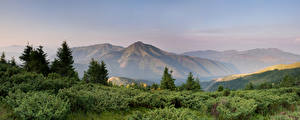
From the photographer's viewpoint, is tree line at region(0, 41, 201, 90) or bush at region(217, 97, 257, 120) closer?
bush at region(217, 97, 257, 120)

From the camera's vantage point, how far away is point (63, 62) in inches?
1401

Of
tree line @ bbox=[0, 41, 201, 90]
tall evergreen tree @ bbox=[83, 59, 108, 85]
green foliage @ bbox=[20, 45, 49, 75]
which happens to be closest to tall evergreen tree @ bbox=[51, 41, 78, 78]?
tree line @ bbox=[0, 41, 201, 90]

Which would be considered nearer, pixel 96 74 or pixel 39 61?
pixel 39 61

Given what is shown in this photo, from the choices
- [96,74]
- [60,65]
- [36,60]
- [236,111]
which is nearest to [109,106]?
[236,111]

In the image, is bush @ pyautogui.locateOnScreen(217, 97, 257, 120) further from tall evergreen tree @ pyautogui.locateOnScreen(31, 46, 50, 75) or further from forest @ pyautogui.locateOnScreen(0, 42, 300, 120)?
tall evergreen tree @ pyautogui.locateOnScreen(31, 46, 50, 75)

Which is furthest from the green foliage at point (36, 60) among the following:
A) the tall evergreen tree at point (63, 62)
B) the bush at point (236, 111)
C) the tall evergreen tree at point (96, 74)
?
the bush at point (236, 111)

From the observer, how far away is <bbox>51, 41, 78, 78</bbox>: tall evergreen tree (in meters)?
34.5

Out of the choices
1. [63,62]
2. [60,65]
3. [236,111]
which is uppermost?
[63,62]

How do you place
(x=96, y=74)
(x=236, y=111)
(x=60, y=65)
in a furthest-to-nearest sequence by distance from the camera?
(x=96, y=74)
(x=60, y=65)
(x=236, y=111)

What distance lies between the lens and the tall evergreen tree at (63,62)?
113 feet

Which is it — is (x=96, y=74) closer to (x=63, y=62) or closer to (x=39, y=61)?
(x=63, y=62)

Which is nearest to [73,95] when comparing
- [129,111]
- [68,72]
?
[129,111]

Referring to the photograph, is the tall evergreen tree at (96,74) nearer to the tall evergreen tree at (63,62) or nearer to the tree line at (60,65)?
the tree line at (60,65)

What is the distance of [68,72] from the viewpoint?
3453 cm
